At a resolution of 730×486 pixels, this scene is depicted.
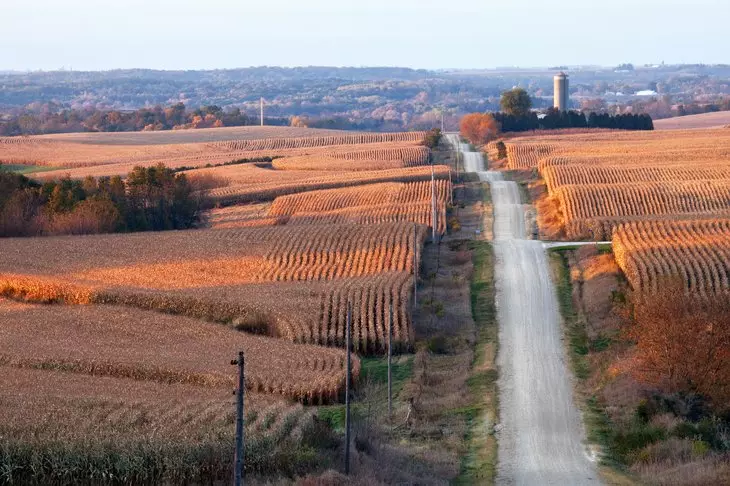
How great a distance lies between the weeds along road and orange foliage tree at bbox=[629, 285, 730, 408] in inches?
92.1

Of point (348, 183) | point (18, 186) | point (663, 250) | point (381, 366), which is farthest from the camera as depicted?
point (348, 183)

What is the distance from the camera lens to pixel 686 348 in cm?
2797

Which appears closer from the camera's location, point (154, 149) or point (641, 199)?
point (641, 199)

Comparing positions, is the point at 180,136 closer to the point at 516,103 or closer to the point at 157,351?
the point at 516,103

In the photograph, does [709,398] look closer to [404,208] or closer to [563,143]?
[404,208]

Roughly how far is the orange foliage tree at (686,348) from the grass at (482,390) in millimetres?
4089

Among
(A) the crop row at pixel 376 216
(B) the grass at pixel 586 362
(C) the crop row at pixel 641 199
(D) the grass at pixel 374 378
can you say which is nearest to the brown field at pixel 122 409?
(D) the grass at pixel 374 378

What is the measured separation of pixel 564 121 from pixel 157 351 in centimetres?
9008

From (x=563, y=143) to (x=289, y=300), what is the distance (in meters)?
62.4

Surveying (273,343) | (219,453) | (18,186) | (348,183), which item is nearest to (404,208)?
(348,183)

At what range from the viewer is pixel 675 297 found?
2967 cm

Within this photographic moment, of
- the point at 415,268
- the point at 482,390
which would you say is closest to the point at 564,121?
the point at 415,268

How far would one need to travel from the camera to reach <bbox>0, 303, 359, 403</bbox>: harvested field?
2966 cm

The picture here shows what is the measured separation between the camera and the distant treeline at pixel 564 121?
114688 mm
